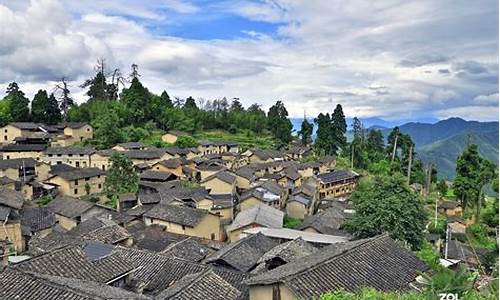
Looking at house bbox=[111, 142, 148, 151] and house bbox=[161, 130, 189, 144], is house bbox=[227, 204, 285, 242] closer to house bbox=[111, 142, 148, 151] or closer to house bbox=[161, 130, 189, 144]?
house bbox=[111, 142, 148, 151]

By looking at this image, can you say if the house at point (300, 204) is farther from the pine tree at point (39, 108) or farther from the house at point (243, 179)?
the pine tree at point (39, 108)

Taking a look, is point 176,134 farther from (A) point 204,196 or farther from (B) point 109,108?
(A) point 204,196

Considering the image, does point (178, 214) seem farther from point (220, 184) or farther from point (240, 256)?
point (240, 256)

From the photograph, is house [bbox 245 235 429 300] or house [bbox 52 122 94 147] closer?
house [bbox 245 235 429 300]

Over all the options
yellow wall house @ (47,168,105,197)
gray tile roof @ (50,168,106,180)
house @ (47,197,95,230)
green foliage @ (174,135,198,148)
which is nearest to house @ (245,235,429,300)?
house @ (47,197,95,230)

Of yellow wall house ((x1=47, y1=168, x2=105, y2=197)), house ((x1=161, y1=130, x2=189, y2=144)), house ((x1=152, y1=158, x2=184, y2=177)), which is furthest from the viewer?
house ((x1=161, y1=130, x2=189, y2=144))

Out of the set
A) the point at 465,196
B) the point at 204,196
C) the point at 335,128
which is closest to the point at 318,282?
the point at 204,196

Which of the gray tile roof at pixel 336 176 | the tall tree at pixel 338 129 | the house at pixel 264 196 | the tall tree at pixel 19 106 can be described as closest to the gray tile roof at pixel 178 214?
the house at pixel 264 196

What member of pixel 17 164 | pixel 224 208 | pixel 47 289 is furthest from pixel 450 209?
pixel 47 289
